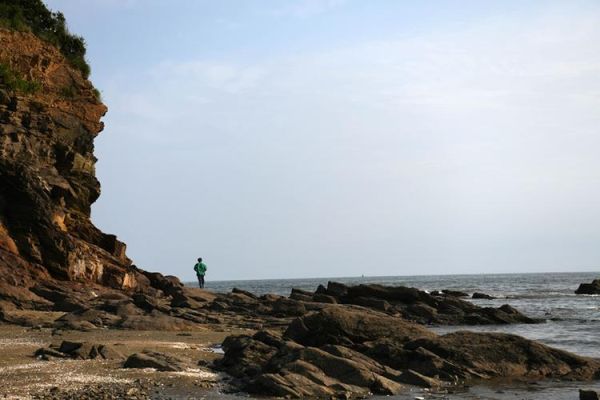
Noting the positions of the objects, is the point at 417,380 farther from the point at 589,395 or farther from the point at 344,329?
the point at 344,329

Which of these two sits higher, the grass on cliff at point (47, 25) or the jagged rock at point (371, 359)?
the grass on cliff at point (47, 25)

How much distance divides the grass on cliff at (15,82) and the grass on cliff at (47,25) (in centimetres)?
406

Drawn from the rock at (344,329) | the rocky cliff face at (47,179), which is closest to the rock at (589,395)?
the rock at (344,329)

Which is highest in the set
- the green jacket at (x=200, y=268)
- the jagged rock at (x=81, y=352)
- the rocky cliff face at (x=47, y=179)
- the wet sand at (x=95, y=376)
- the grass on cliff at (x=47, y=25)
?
the grass on cliff at (x=47, y=25)

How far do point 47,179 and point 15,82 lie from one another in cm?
624

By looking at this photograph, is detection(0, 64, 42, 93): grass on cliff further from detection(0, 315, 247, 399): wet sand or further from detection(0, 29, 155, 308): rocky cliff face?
detection(0, 315, 247, 399): wet sand

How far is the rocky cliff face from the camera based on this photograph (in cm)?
3272

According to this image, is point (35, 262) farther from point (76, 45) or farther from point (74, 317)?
point (76, 45)

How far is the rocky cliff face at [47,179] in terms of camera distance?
1288 inches

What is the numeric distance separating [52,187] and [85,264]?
5051 millimetres

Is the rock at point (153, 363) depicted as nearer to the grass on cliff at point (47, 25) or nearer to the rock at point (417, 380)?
the rock at point (417, 380)

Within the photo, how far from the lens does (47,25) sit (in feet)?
152

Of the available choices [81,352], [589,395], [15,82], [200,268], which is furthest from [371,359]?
[200,268]

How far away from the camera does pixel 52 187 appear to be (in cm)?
3725
